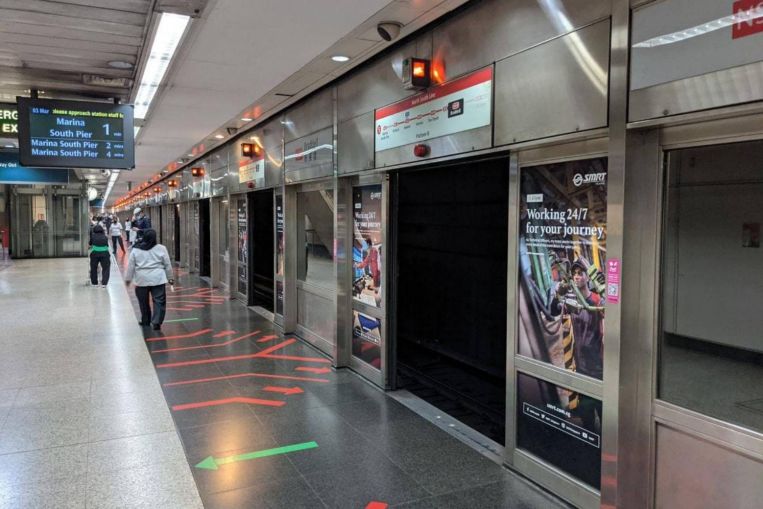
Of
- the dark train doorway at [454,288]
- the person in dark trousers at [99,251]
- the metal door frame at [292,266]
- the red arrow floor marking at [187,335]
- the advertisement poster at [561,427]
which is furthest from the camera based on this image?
the person in dark trousers at [99,251]

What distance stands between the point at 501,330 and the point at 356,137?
2.18 m

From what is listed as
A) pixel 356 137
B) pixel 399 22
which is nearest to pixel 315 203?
pixel 356 137

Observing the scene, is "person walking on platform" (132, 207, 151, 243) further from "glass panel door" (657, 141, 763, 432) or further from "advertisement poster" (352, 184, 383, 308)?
"glass panel door" (657, 141, 763, 432)

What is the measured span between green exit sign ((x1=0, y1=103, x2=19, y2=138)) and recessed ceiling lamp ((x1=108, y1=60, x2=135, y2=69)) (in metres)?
2.02

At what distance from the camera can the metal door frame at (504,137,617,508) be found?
2.70 m

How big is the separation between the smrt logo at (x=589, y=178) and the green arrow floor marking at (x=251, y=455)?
7.58ft

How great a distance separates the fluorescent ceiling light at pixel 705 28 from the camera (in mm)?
1902

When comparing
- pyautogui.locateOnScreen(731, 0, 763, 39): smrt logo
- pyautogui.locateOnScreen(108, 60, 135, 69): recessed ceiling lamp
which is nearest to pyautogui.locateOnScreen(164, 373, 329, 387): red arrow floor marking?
pyautogui.locateOnScreen(108, 60, 135, 69): recessed ceiling lamp

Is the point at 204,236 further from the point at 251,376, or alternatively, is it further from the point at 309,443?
the point at 309,443

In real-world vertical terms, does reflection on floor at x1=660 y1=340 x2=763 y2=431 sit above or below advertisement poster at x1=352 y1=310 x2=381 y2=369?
above

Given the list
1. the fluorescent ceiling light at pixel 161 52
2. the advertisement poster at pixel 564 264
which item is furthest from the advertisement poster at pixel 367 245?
the fluorescent ceiling light at pixel 161 52

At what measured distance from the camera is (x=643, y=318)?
96.1 inches

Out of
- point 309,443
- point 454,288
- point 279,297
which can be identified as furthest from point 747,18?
point 279,297

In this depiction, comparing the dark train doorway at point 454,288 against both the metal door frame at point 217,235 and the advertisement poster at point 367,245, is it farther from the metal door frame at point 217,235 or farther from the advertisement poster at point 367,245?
the metal door frame at point 217,235
